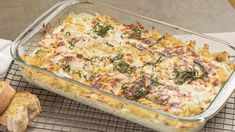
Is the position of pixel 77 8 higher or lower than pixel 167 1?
higher

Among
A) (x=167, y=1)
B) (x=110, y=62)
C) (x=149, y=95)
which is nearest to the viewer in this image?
(x=149, y=95)

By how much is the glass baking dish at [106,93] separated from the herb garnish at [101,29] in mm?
64

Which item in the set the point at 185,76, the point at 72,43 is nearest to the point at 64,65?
the point at 72,43

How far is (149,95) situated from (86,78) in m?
0.23

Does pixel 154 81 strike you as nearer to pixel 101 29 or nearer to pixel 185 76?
pixel 185 76

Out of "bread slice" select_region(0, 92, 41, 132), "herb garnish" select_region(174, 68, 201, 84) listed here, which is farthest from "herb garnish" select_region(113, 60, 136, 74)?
"bread slice" select_region(0, 92, 41, 132)

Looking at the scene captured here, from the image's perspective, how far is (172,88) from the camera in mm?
1735

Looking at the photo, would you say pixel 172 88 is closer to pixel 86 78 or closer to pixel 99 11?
pixel 86 78

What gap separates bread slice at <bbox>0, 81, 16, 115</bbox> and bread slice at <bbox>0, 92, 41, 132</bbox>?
1cm

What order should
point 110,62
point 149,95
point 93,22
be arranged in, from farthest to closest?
point 93,22 < point 110,62 < point 149,95

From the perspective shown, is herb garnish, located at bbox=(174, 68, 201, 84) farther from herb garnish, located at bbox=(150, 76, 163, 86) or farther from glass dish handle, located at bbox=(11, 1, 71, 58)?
glass dish handle, located at bbox=(11, 1, 71, 58)

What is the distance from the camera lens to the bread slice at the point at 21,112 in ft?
5.55

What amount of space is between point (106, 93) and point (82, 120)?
0.19m

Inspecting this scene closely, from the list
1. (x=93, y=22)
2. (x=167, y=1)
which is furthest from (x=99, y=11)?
(x=167, y=1)
